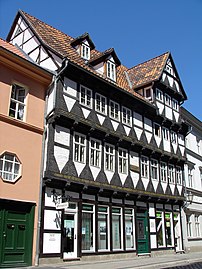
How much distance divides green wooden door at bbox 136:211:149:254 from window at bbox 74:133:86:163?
19.0ft

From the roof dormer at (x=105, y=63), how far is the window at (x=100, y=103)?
180 centimetres

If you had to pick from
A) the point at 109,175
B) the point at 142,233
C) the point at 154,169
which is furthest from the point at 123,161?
the point at 142,233

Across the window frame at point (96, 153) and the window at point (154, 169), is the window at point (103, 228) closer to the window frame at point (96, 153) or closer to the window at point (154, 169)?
the window frame at point (96, 153)

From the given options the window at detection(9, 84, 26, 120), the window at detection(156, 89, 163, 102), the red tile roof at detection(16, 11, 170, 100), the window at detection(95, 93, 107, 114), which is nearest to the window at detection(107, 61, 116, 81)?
the red tile roof at detection(16, 11, 170, 100)

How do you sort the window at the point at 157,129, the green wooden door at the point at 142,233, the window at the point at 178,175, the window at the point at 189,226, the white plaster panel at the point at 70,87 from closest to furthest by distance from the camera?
the white plaster panel at the point at 70,87
the green wooden door at the point at 142,233
the window at the point at 157,129
the window at the point at 178,175
the window at the point at 189,226

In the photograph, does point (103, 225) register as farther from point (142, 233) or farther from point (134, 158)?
point (134, 158)

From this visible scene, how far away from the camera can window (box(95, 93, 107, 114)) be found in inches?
696

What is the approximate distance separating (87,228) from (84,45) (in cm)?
1062

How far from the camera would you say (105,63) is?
19219 millimetres

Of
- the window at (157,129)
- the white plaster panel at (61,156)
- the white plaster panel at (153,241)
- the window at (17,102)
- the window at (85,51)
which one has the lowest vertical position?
the white plaster panel at (153,241)

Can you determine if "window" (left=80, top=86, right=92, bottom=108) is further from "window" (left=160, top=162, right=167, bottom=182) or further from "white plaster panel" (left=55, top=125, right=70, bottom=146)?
"window" (left=160, top=162, right=167, bottom=182)

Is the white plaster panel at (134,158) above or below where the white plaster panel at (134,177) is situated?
above

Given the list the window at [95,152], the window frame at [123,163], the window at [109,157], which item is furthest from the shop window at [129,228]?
the window at [95,152]

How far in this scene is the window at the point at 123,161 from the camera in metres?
18.5
